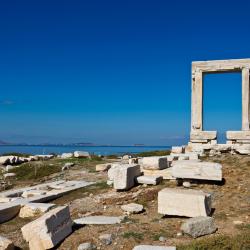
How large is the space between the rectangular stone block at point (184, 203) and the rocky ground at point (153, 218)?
0.20 meters

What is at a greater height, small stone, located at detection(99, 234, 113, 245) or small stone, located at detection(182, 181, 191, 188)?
small stone, located at detection(182, 181, 191, 188)

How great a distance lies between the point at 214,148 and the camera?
1973 cm

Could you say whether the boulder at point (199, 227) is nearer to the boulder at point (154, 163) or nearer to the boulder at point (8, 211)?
the boulder at point (8, 211)

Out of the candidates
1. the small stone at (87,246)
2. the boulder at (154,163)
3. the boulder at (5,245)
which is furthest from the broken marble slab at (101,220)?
the boulder at (154,163)

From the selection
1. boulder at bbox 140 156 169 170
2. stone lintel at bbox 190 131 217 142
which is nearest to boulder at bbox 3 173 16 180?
boulder at bbox 140 156 169 170

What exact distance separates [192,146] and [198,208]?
12539 millimetres

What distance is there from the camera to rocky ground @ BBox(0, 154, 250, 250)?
7.73m

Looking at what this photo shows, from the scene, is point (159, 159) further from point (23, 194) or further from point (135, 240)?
point (135, 240)

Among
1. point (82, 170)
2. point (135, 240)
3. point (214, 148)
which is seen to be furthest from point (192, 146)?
point (135, 240)

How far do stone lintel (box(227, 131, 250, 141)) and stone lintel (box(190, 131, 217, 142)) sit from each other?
0.78 m

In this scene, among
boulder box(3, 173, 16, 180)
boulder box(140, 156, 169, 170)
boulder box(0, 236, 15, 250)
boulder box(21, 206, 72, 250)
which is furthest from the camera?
boulder box(3, 173, 16, 180)

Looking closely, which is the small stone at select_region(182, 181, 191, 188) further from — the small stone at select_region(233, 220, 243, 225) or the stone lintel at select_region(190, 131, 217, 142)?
the stone lintel at select_region(190, 131, 217, 142)

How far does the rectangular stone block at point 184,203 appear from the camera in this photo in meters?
9.10

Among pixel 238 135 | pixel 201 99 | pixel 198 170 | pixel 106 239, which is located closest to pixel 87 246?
pixel 106 239
